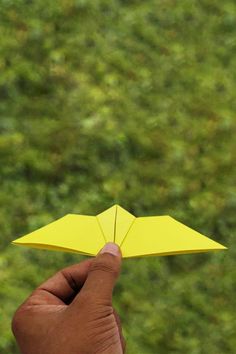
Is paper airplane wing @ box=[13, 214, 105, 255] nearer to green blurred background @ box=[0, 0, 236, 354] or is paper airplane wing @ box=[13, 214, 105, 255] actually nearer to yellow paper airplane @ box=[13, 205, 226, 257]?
yellow paper airplane @ box=[13, 205, 226, 257]

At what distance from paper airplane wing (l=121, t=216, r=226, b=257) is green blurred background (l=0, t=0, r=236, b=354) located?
1.34 metres

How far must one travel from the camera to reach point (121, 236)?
92.0 inches

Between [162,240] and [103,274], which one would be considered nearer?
[103,274]

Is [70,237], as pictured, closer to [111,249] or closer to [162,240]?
[111,249]

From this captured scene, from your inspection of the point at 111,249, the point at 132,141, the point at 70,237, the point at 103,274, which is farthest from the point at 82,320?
the point at 132,141

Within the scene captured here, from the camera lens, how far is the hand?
2.08 metres

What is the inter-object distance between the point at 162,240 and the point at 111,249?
0.68ft

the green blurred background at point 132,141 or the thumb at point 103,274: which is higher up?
the green blurred background at point 132,141

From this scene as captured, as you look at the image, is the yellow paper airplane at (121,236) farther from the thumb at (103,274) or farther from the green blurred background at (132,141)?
the green blurred background at (132,141)

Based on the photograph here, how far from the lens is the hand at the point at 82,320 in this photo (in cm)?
208

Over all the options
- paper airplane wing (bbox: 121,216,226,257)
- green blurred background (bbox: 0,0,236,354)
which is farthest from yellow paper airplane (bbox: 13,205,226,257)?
green blurred background (bbox: 0,0,236,354)

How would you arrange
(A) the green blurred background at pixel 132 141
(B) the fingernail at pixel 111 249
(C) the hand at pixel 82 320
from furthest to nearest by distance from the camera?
(A) the green blurred background at pixel 132 141, (B) the fingernail at pixel 111 249, (C) the hand at pixel 82 320

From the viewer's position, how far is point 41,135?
4102mm

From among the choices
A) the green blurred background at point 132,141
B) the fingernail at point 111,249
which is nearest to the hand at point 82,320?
the fingernail at point 111,249
